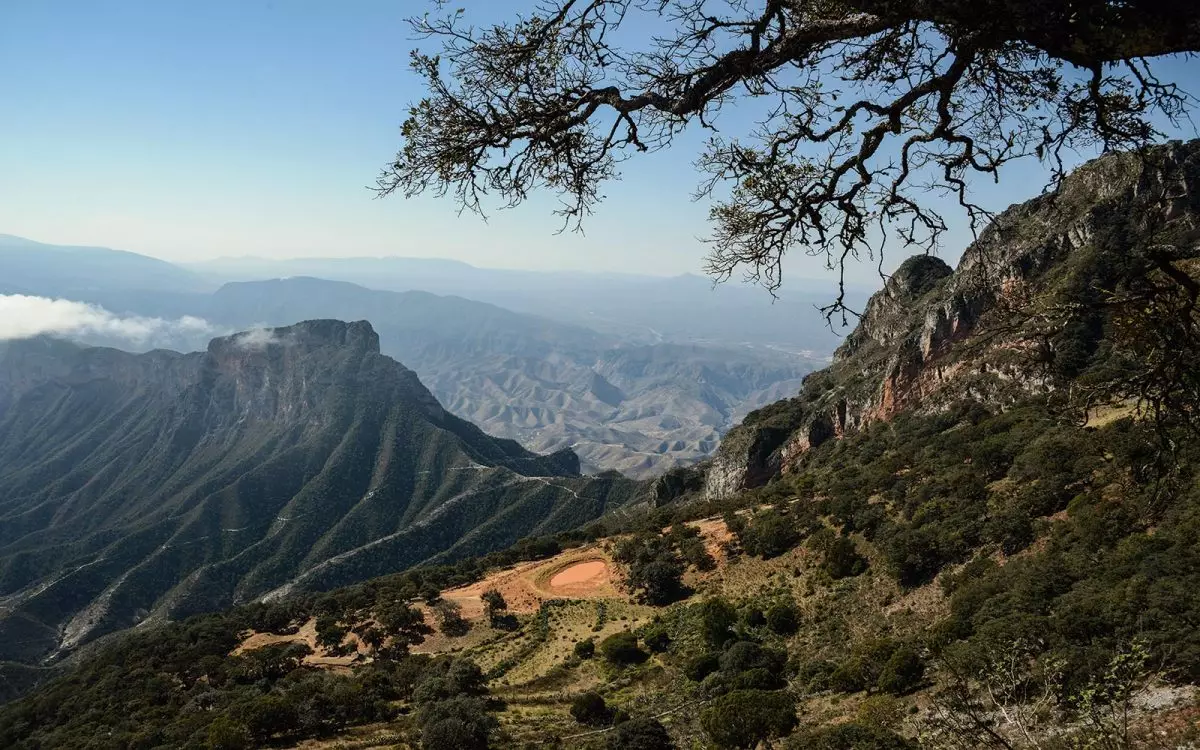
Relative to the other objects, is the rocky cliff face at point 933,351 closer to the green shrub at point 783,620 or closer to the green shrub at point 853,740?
the green shrub at point 783,620

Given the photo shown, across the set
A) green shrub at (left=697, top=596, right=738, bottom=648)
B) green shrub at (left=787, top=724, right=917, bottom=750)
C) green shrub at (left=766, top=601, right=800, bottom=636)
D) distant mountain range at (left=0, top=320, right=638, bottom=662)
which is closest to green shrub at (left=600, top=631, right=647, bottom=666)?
green shrub at (left=697, top=596, right=738, bottom=648)

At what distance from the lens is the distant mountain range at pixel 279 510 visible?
374 feet

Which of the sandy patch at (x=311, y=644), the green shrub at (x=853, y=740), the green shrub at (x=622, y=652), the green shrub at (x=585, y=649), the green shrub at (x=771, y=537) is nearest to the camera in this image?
the green shrub at (x=853, y=740)

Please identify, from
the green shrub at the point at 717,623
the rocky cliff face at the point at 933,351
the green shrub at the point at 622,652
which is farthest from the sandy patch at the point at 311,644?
the rocky cliff face at the point at 933,351

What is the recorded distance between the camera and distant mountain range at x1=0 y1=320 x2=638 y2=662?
11406 cm

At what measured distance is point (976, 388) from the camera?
44.7 meters

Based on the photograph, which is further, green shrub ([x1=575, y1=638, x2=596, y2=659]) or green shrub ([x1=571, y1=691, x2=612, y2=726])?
green shrub ([x1=575, y1=638, x2=596, y2=659])

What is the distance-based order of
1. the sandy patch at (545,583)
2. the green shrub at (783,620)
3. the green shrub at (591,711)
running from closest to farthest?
the green shrub at (591,711) < the green shrub at (783,620) < the sandy patch at (545,583)

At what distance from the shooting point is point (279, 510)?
149250mm

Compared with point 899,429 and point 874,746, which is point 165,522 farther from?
point 874,746

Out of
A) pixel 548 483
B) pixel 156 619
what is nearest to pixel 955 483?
pixel 548 483

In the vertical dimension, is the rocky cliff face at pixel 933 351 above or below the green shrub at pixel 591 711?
above

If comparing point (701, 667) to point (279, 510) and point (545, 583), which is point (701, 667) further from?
point (279, 510)

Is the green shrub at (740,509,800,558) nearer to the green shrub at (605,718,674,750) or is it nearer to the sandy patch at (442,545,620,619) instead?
the sandy patch at (442,545,620,619)
